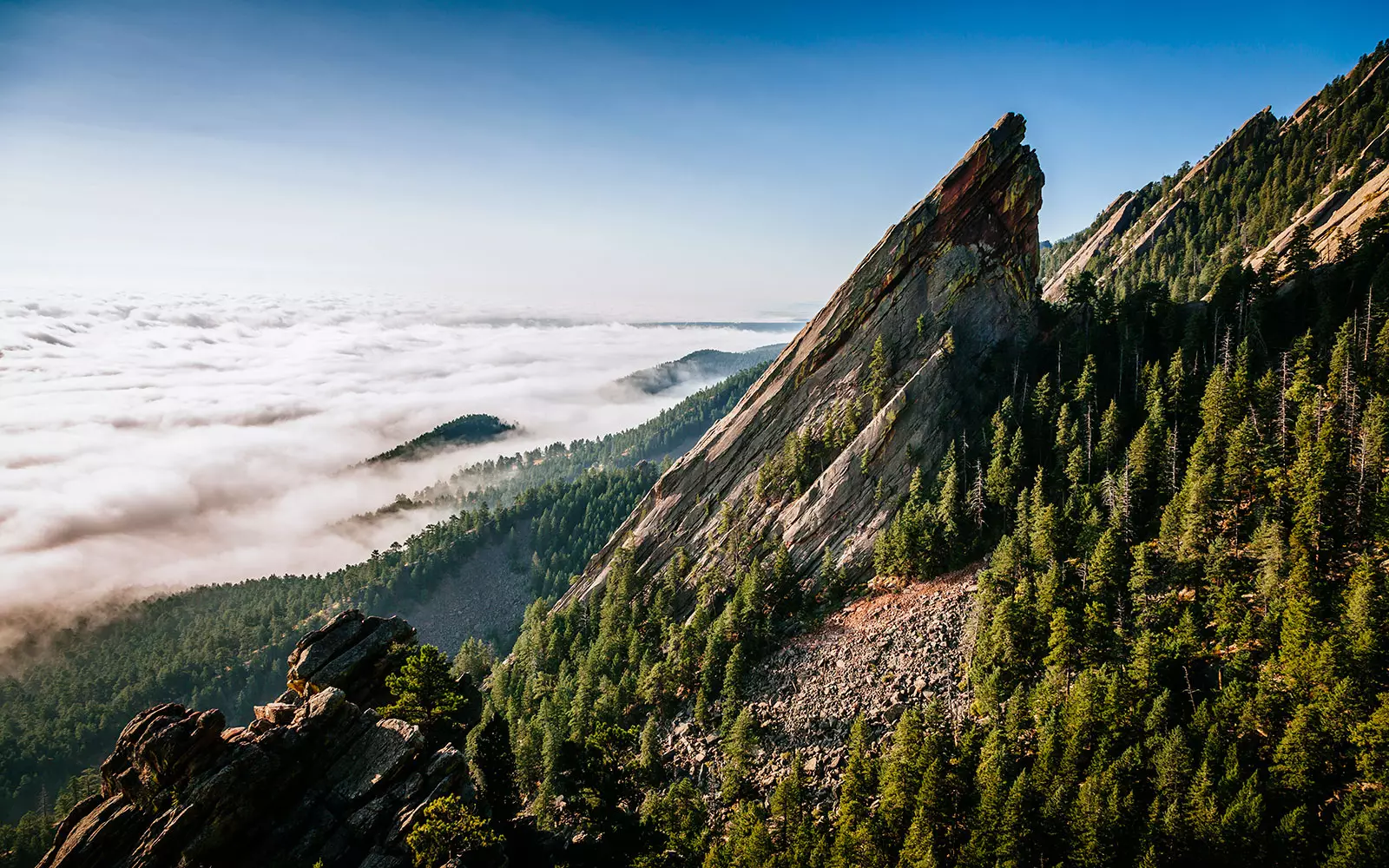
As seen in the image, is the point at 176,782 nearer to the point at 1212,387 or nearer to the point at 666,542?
the point at 666,542

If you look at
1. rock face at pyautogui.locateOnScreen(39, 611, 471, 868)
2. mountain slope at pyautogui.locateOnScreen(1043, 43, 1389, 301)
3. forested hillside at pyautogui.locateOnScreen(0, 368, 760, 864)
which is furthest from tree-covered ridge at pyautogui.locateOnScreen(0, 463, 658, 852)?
mountain slope at pyautogui.locateOnScreen(1043, 43, 1389, 301)

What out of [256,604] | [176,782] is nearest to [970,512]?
[176,782]

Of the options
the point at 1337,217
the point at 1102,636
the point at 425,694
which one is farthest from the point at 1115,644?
the point at 1337,217

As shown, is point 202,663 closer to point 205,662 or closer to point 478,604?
point 205,662

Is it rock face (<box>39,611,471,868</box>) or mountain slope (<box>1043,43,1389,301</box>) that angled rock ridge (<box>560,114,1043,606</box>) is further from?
rock face (<box>39,611,471,868</box>)

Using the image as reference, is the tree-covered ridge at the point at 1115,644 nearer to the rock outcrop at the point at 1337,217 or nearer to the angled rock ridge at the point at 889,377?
the angled rock ridge at the point at 889,377
